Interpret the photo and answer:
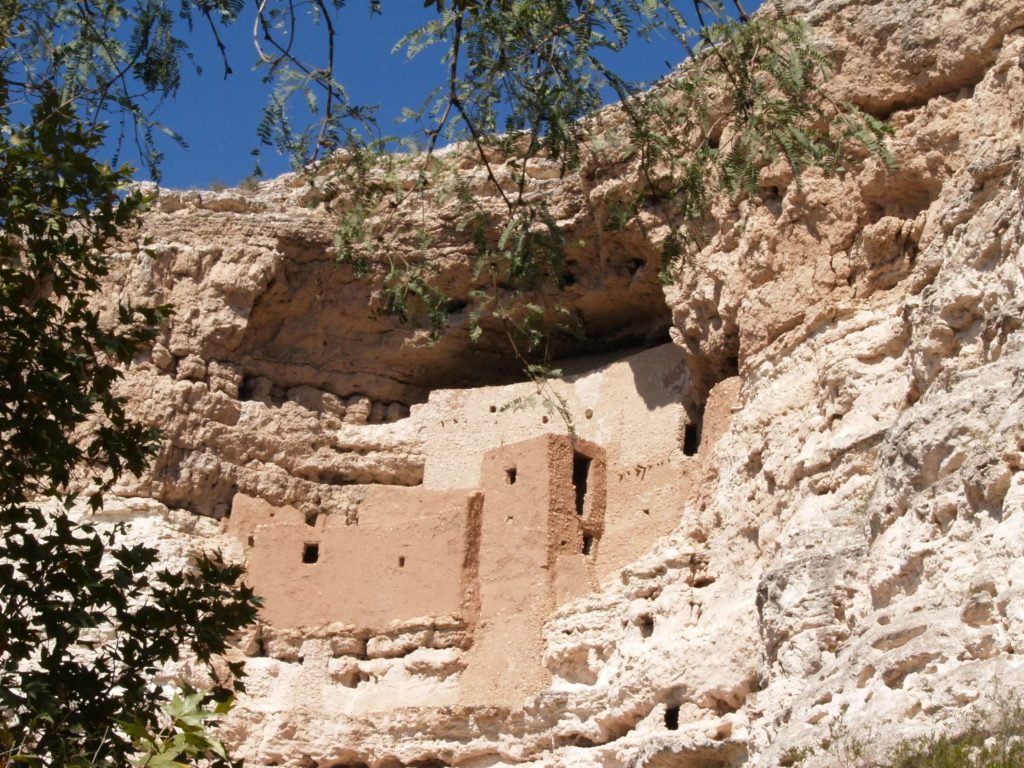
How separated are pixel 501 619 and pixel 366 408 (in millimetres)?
4725

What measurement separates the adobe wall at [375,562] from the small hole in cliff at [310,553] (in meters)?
0.01

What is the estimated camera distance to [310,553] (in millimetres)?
19188

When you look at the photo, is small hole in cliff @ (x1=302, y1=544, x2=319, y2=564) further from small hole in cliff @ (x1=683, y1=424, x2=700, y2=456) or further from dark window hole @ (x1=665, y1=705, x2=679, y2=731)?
dark window hole @ (x1=665, y1=705, x2=679, y2=731)

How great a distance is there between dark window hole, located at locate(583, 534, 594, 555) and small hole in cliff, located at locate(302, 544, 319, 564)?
3103 mm

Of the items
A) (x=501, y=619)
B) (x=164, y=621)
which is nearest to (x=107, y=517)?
(x=501, y=619)

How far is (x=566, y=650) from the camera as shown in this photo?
53.6 ft

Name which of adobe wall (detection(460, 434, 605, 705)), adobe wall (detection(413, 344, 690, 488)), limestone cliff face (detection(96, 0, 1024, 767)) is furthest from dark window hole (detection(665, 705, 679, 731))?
adobe wall (detection(413, 344, 690, 488))

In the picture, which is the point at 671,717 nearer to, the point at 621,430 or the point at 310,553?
the point at 621,430

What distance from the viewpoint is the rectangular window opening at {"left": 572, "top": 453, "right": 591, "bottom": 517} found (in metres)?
18.4

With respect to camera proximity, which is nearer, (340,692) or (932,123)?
(932,123)

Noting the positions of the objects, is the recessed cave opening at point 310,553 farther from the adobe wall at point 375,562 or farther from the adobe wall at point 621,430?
the adobe wall at point 621,430

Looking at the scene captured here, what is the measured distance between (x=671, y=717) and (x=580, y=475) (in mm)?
4802

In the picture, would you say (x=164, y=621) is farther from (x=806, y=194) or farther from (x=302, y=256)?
(x=302, y=256)

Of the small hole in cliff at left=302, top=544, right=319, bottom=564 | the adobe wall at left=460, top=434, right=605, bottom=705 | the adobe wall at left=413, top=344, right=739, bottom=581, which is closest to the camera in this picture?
the adobe wall at left=460, top=434, right=605, bottom=705
